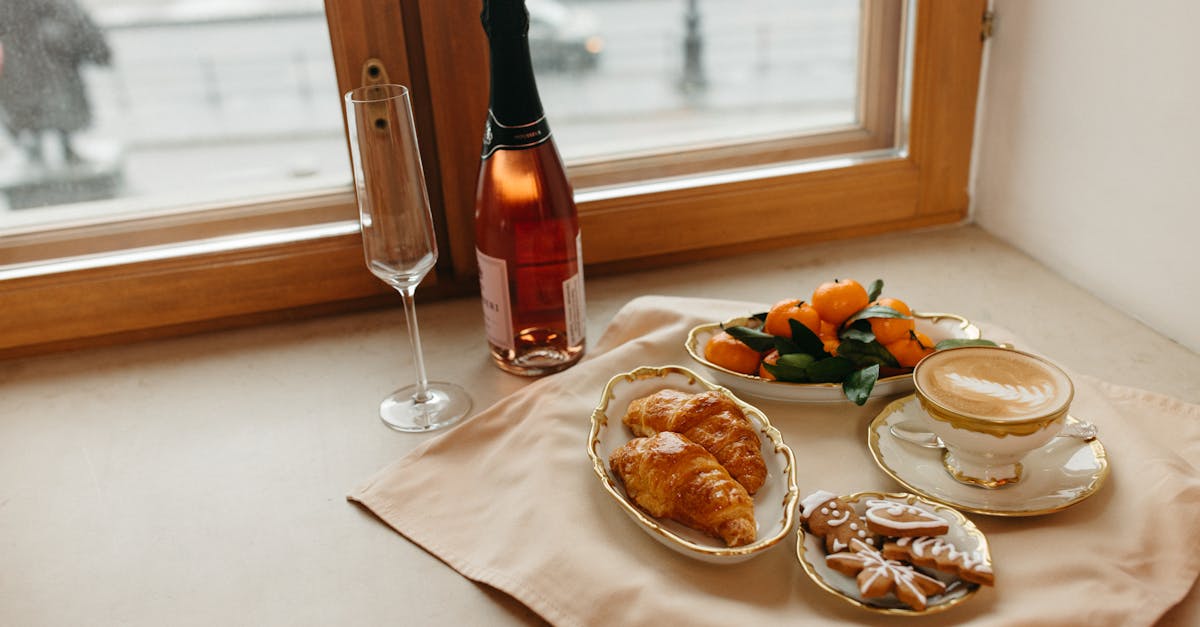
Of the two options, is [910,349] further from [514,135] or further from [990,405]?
[514,135]

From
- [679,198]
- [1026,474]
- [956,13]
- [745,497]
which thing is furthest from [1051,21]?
[745,497]

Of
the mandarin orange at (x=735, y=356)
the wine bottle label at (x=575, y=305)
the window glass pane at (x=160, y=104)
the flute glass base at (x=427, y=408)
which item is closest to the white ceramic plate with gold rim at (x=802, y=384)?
the mandarin orange at (x=735, y=356)

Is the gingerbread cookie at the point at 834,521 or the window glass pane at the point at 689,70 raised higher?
the window glass pane at the point at 689,70

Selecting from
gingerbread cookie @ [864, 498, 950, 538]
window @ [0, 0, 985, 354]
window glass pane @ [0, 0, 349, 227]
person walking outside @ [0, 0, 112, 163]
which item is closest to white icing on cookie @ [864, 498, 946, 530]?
gingerbread cookie @ [864, 498, 950, 538]

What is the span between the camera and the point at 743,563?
0.67 m

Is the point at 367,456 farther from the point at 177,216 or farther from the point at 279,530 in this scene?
the point at 177,216

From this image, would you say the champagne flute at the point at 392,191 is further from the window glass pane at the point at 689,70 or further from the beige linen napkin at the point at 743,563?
the window glass pane at the point at 689,70

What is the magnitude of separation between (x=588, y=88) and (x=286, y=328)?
459 millimetres

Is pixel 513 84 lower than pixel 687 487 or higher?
higher

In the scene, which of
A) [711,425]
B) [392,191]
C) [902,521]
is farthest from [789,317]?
[392,191]

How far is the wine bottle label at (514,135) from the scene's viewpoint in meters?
0.94

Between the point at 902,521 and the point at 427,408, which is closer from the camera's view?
the point at 902,521

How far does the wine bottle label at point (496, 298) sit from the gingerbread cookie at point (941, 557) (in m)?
0.44

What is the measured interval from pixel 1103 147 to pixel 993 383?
478 mm
